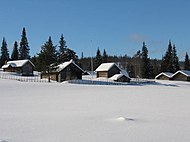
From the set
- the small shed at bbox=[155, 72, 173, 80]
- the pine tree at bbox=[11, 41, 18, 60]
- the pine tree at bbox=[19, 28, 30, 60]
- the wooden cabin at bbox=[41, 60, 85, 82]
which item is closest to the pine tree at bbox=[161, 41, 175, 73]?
the small shed at bbox=[155, 72, 173, 80]

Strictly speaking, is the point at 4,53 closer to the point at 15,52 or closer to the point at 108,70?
the point at 15,52

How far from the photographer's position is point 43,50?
228 feet

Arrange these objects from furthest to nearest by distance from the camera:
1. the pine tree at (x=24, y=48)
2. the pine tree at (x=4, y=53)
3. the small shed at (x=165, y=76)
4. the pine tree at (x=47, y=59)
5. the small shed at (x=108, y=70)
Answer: the pine tree at (x=4, y=53) < the pine tree at (x=24, y=48) < the small shed at (x=165, y=76) < the small shed at (x=108, y=70) < the pine tree at (x=47, y=59)

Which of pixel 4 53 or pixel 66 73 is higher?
pixel 4 53

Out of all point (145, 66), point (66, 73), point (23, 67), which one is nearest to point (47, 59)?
point (66, 73)

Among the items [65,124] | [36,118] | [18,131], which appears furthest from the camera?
[36,118]

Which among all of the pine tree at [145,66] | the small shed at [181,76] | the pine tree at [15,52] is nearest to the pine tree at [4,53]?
the pine tree at [15,52]

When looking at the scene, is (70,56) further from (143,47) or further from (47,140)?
(47,140)

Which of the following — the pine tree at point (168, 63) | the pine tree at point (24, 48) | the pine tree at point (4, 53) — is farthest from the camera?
the pine tree at point (4, 53)

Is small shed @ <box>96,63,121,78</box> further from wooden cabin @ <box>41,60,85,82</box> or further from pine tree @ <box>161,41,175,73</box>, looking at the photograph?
pine tree @ <box>161,41,175,73</box>

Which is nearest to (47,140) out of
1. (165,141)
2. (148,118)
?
(165,141)

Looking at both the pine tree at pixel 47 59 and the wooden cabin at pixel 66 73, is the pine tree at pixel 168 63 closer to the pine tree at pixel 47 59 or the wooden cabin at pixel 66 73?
the wooden cabin at pixel 66 73

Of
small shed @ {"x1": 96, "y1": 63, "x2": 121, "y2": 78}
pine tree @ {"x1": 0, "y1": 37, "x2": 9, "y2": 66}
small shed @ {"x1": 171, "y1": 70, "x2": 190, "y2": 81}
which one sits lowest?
small shed @ {"x1": 171, "y1": 70, "x2": 190, "y2": 81}

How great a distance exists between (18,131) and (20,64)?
75609 mm
